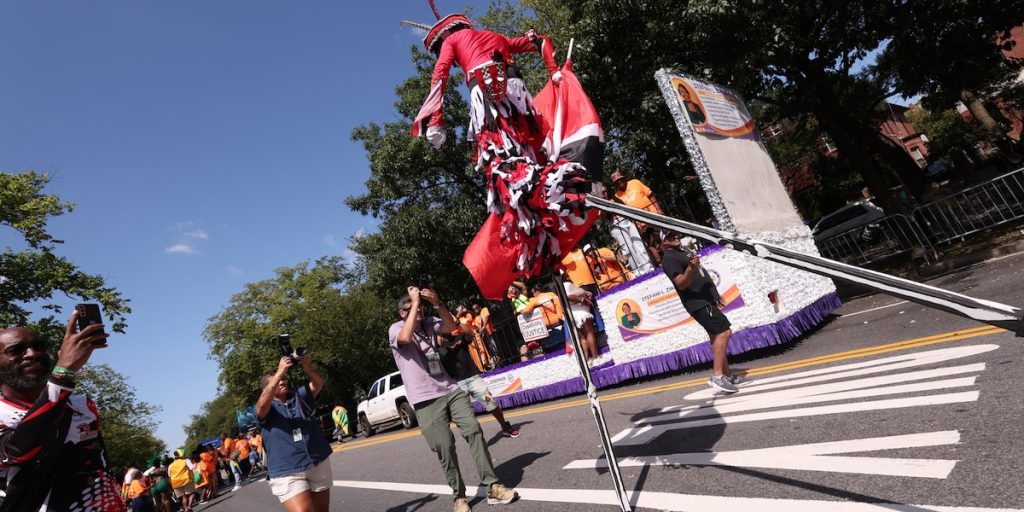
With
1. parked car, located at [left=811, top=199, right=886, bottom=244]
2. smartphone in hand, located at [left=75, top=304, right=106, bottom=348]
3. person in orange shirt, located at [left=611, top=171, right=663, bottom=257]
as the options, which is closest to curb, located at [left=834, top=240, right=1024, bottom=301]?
person in orange shirt, located at [left=611, top=171, right=663, bottom=257]

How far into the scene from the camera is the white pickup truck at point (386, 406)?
1639cm

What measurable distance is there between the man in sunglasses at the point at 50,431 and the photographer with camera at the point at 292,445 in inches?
66.5

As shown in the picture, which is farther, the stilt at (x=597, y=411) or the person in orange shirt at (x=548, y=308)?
the person in orange shirt at (x=548, y=308)

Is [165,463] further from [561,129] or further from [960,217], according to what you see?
[960,217]

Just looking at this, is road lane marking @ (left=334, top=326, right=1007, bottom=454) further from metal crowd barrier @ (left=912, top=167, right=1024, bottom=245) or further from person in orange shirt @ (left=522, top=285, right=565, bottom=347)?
metal crowd barrier @ (left=912, top=167, right=1024, bottom=245)

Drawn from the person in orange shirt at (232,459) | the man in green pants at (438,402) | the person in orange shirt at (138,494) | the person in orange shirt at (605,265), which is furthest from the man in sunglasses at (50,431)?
the person in orange shirt at (232,459)

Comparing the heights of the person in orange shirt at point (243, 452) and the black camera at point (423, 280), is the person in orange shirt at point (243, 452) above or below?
below

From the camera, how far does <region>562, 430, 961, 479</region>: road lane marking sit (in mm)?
2701

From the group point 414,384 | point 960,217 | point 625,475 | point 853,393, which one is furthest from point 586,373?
point 960,217

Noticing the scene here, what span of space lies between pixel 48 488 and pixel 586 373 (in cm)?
255

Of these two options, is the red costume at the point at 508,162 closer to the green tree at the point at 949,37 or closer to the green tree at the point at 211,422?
the green tree at the point at 949,37

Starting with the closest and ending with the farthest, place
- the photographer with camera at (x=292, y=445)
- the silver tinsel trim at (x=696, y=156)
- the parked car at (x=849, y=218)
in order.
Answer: the photographer with camera at (x=292, y=445) → the silver tinsel trim at (x=696, y=156) → the parked car at (x=849, y=218)

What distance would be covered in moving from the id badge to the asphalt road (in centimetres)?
124

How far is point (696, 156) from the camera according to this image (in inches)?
276
